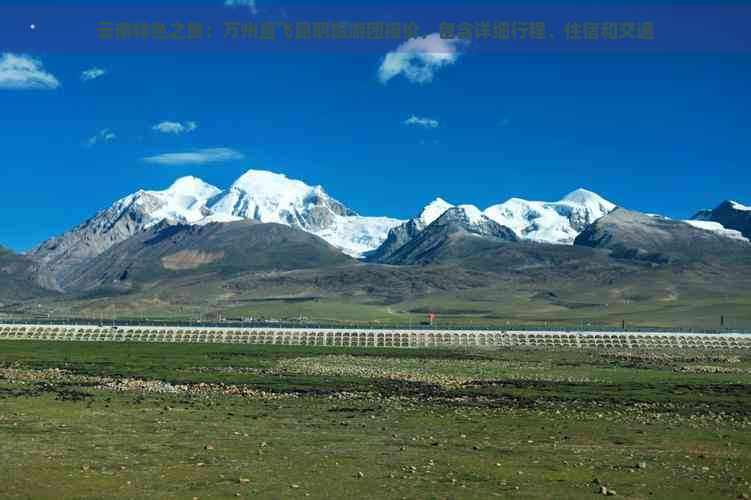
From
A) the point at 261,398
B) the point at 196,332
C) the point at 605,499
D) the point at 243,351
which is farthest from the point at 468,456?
the point at 196,332

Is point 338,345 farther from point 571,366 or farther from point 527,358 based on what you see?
point 571,366

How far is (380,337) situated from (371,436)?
394ft

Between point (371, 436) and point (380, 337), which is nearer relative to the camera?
point (371, 436)

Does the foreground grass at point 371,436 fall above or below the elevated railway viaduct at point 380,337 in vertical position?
below

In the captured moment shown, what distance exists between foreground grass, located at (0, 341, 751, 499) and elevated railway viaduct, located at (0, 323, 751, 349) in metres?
70.3

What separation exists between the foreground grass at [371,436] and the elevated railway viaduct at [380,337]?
2766 inches

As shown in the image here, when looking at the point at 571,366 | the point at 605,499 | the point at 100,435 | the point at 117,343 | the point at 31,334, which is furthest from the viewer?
the point at 31,334

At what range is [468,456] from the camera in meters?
39.0

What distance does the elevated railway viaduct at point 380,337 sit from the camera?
15988 centimetres

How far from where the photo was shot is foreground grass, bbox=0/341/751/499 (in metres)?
33.1

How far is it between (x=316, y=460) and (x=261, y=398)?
25.5 m

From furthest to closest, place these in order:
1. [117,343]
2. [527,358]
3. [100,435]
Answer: [117,343]
[527,358]
[100,435]

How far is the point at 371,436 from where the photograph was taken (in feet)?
147

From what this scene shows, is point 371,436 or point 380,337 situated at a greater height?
point 380,337
